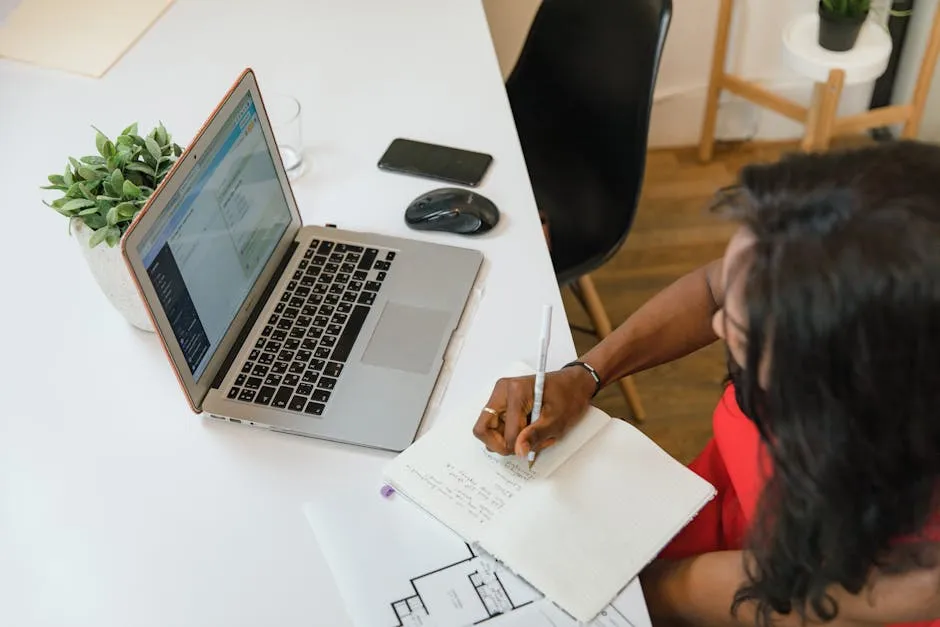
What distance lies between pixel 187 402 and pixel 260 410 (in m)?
0.09

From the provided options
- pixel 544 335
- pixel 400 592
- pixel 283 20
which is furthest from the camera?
pixel 283 20

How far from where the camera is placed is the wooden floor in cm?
191

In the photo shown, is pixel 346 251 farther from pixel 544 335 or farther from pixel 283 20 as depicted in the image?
pixel 283 20

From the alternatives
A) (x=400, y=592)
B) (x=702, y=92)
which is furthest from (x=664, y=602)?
(x=702, y=92)

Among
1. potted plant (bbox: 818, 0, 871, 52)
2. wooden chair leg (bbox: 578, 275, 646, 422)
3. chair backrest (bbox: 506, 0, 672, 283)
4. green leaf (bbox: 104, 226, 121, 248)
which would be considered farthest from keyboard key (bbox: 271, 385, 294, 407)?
potted plant (bbox: 818, 0, 871, 52)

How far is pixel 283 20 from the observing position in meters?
1.69

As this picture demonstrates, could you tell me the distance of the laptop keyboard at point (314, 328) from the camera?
1.03 metres

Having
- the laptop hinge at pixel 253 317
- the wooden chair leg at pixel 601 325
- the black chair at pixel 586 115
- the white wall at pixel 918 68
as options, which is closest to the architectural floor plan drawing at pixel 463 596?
the laptop hinge at pixel 253 317

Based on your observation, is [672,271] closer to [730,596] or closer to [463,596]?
[730,596]

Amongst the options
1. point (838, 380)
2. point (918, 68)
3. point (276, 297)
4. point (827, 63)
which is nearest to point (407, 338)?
point (276, 297)

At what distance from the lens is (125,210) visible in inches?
38.9

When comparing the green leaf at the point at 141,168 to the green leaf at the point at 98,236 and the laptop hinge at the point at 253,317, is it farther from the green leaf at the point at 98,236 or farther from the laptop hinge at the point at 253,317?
the laptop hinge at the point at 253,317

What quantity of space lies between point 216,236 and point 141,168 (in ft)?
0.42

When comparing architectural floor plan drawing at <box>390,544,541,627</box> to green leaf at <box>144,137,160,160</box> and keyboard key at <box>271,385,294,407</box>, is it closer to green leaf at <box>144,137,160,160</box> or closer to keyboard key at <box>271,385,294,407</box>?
keyboard key at <box>271,385,294,407</box>
